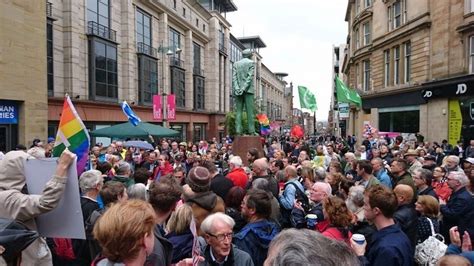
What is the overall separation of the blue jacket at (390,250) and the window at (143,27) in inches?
1175

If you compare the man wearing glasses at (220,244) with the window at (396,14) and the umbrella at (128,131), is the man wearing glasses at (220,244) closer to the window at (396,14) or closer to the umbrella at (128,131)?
the umbrella at (128,131)

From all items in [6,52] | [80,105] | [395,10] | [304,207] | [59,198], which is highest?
[395,10]

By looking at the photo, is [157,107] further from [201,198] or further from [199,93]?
[199,93]

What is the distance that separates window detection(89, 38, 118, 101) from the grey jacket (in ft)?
72.9

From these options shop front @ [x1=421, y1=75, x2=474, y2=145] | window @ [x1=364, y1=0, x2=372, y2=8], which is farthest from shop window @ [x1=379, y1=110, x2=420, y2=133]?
window @ [x1=364, y1=0, x2=372, y2=8]

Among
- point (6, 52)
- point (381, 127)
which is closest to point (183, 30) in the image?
point (381, 127)

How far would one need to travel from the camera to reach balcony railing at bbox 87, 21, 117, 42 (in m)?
24.0

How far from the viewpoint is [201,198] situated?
4.25 m

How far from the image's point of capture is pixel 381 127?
30.8 m

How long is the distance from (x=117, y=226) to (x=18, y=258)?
3.98ft

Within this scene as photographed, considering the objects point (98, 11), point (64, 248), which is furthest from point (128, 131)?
point (98, 11)

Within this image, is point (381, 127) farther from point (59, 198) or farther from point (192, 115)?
point (59, 198)

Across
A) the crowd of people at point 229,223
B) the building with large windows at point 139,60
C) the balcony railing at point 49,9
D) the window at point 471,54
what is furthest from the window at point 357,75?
the crowd of people at point 229,223

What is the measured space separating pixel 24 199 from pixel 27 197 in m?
0.03
